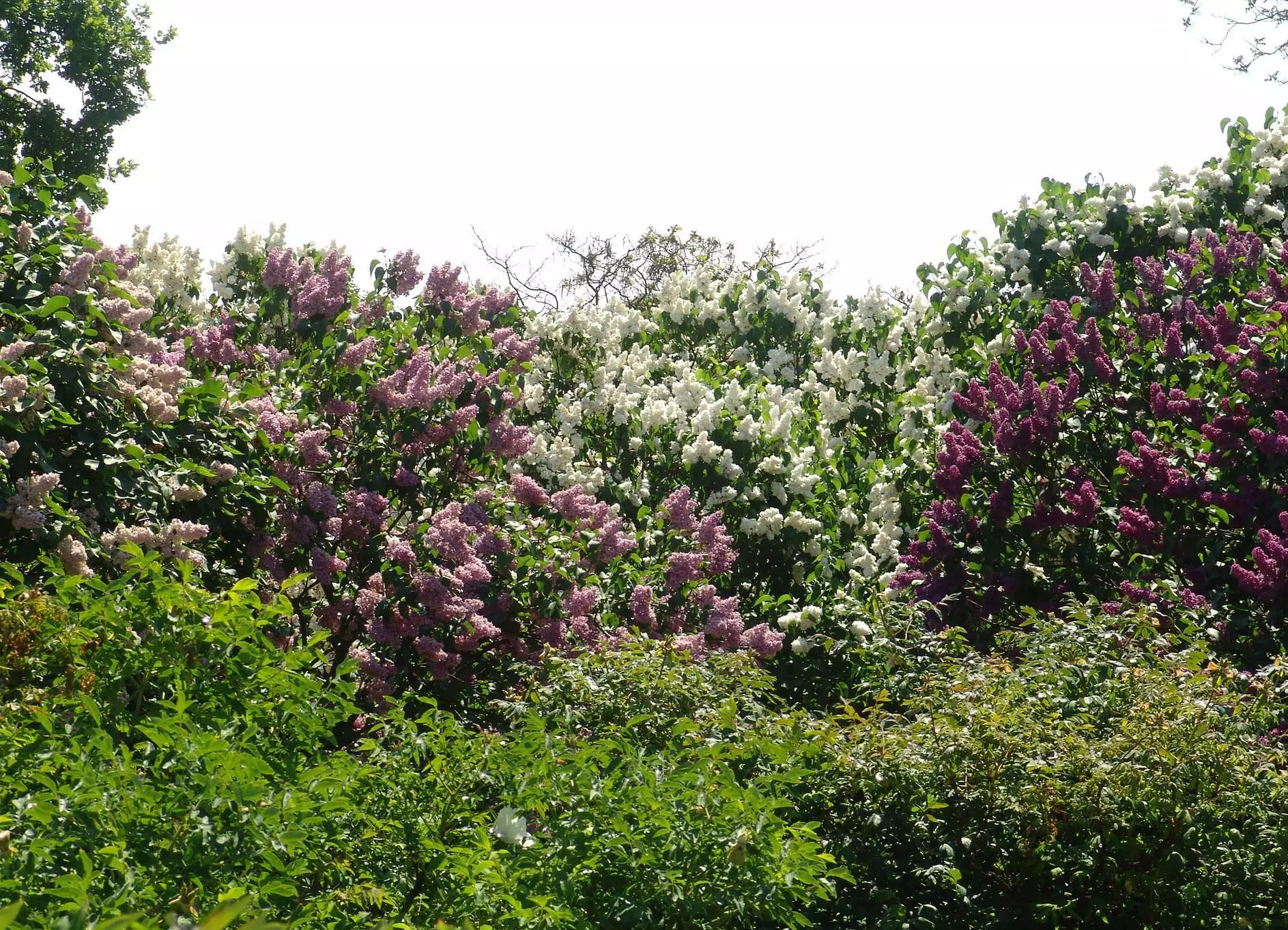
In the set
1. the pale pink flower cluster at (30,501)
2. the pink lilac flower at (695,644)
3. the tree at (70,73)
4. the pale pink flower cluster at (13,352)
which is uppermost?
the tree at (70,73)

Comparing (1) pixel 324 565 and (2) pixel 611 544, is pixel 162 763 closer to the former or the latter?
(1) pixel 324 565

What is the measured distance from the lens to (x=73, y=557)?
5086 mm

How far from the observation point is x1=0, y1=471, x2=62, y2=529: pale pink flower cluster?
5016 millimetres

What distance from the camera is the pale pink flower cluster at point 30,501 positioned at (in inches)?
197

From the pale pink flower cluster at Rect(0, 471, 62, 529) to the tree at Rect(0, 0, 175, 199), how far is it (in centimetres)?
2032

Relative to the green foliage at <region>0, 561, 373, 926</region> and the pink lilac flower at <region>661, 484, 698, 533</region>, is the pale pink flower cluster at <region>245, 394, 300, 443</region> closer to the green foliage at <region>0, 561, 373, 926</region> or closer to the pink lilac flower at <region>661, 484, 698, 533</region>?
the pink lilac flower at <region>661, 484, 698, 533</region>

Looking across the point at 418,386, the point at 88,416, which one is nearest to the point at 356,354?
the point at 418,386

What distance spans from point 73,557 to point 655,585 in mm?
3187

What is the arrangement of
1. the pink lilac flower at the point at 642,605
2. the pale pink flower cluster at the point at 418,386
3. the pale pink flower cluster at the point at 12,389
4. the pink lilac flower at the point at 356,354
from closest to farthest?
the pale pink flower cluster at the point at 12,389
the pink lilac flower at the point at 642,605
the pale pink flower cluster at the point at 418,386
the pink lilac flower at the point at 356,354

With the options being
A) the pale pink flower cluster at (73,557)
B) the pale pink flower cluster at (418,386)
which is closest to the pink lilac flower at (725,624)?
the pale pink flower cluster at (418,386)

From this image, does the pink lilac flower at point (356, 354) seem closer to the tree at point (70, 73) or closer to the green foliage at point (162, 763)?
the green foliage at point (162, 763)

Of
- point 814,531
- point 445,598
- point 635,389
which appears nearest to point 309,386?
point 445,598

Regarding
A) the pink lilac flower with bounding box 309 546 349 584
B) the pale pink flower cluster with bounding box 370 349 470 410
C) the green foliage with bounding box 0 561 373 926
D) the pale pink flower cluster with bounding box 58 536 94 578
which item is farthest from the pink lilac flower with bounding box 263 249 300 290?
the green foliage with bounding box 0 561 373 926

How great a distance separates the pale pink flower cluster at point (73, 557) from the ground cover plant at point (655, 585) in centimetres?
4
